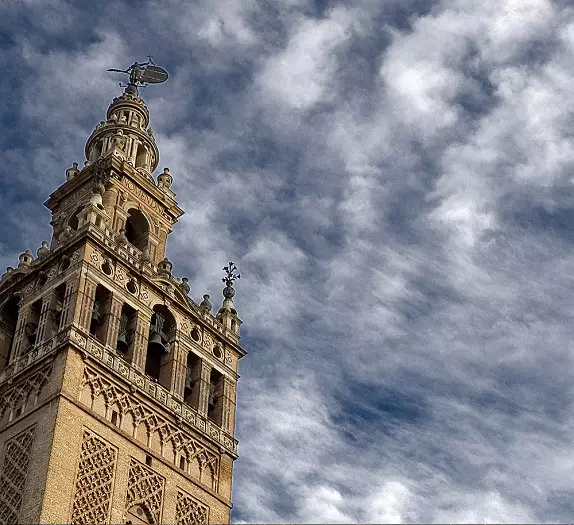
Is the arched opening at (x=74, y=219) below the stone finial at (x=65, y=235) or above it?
above

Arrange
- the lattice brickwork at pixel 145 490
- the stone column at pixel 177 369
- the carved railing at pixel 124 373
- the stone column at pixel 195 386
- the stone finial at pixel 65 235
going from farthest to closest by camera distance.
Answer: the stone column at pixel 195 386, the stone finial at pixel 65 235, the stone column at pixel 177 369, the carved railing at pixel 124 373, the lattice brickwork at pixel 145 490

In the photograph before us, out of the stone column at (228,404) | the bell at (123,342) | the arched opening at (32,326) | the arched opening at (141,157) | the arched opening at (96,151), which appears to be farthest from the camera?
the arched opening at (141,157)

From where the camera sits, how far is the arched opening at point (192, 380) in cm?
5012

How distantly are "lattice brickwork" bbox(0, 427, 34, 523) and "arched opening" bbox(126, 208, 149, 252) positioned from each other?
47.0 ft

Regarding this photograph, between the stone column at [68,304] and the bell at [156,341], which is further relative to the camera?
the bell at [156,341]

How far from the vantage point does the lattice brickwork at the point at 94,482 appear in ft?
136

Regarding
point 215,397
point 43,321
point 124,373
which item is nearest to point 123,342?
point 124,373

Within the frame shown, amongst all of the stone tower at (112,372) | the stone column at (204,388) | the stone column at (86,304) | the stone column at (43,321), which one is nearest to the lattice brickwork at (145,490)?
the stone tower at (112,372)

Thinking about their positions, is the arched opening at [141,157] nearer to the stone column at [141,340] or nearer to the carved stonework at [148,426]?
the stone column at [141,340]

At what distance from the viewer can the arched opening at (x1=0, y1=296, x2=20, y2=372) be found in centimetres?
4944

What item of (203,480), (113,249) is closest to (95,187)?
(113,249)

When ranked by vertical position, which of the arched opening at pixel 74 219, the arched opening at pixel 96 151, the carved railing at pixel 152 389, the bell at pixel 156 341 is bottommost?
the carved railing at pixel 152 389

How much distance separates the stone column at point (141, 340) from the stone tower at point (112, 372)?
0.05 meters

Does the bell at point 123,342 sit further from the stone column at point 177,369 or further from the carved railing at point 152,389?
the stone column at point 177,369
